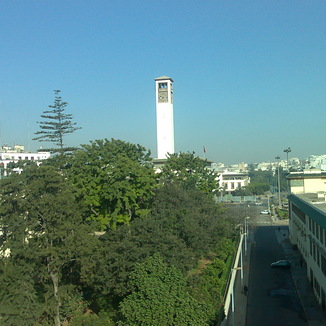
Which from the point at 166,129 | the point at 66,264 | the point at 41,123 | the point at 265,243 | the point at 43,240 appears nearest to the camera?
the point at 43,240

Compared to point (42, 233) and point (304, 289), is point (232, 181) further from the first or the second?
point (42, 233)

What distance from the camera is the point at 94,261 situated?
17.6 m

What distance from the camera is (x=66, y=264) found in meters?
18.6

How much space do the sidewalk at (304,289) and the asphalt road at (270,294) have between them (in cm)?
27

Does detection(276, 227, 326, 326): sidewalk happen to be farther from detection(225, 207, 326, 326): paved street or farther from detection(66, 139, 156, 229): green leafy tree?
detection(66, 139, 156, 229): green leafy tree

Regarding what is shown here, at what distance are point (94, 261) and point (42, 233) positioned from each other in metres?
2.41

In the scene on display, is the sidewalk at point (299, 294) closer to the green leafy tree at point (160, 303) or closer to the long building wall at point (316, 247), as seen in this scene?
the long building wall at point (316, 247)

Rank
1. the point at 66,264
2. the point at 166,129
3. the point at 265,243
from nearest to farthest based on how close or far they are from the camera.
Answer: the point at 66,264 → the point at 265,243 → the point at 166,129

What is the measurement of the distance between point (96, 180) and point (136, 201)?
2.71 meters

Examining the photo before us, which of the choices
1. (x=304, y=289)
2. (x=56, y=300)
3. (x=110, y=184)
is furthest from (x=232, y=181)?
(x=56, y=300)

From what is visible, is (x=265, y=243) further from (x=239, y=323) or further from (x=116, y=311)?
(x=116, y=311)

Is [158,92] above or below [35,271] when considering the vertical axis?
above

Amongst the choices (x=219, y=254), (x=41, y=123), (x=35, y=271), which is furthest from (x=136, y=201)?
(x=41, y=123)

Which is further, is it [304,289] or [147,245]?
[304,289]
